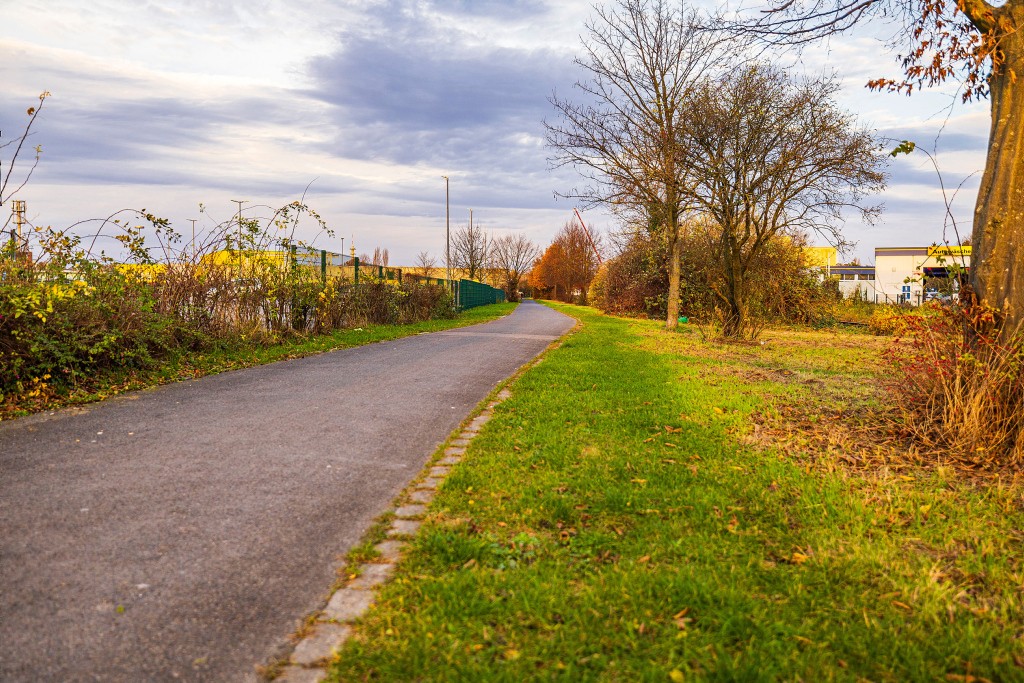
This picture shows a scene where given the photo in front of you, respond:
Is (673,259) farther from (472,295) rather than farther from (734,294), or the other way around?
(472,295)

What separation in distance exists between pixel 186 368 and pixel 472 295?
99.0 feet

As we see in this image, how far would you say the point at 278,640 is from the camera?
8.21ft

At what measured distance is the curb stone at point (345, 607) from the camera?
2316 mm

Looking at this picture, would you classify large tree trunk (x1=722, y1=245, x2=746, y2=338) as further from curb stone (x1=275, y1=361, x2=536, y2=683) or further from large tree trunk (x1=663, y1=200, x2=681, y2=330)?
curb stone (x1=275, y1=361, x2=536, y2=683)

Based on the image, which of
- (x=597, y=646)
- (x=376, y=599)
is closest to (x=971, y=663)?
(x=597, y=646)

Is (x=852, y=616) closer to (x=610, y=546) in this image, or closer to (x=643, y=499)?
(x=610, y=546)

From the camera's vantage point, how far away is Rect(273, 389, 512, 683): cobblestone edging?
232 centimetres

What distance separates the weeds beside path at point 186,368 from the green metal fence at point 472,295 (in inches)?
642

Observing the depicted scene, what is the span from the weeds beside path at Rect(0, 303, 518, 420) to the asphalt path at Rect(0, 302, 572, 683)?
379 mm

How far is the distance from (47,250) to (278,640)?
732 centimetres

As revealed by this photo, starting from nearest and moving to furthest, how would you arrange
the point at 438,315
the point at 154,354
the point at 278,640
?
1. the point at 278,640
2. the point at 154,354
3. the point at 438,315

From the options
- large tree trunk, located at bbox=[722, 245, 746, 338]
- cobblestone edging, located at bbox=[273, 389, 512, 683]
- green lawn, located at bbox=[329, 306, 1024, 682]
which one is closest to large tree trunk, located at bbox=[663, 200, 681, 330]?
large tree trunk, located at bbox=[722, 245, 746, 338]

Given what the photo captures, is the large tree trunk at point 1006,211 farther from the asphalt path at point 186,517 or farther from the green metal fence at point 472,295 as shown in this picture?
the green metal fence at point 472,295

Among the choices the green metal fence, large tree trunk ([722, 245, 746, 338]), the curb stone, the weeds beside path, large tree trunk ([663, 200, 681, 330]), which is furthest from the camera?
the green metal fence
